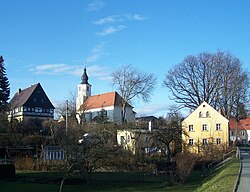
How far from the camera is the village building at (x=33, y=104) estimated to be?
8331cm

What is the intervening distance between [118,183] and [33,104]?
64184 mm

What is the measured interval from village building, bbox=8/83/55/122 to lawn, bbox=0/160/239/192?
58.9 m

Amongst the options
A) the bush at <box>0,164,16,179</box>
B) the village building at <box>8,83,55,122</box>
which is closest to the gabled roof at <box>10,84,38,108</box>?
the village building at <box>8,83,55,122</box>

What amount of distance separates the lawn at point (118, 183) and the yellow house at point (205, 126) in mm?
23433

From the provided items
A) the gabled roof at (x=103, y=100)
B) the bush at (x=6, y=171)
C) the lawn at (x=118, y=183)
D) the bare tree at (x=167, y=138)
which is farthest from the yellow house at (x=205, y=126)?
the gabled roof at (x=103, y=100)

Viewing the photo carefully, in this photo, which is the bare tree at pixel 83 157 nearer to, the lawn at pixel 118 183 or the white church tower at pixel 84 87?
the lawn at pixel 118 183

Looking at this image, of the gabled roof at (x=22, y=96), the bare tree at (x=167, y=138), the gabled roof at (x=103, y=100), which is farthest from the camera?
the gabled roof at (x=103, y=100)

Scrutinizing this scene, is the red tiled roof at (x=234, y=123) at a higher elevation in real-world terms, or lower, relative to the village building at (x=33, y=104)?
lower

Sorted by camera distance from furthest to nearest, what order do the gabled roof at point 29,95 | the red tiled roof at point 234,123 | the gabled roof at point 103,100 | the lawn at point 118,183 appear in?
the gabled roof at point 103,100, the gabled roof at point 29,95, the red tiled roof at point 234,123, the lawn at point 118,183

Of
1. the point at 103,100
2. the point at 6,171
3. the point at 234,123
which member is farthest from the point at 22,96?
the point at 6,171

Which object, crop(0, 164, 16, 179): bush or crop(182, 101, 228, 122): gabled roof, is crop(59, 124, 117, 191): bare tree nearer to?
crop(0, 164, 16, 179): bush

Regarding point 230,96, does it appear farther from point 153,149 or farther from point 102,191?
point 102,191

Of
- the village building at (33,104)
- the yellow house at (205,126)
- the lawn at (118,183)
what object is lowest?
the lawn at (118,183)

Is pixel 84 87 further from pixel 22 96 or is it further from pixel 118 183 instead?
pixel 118 183
